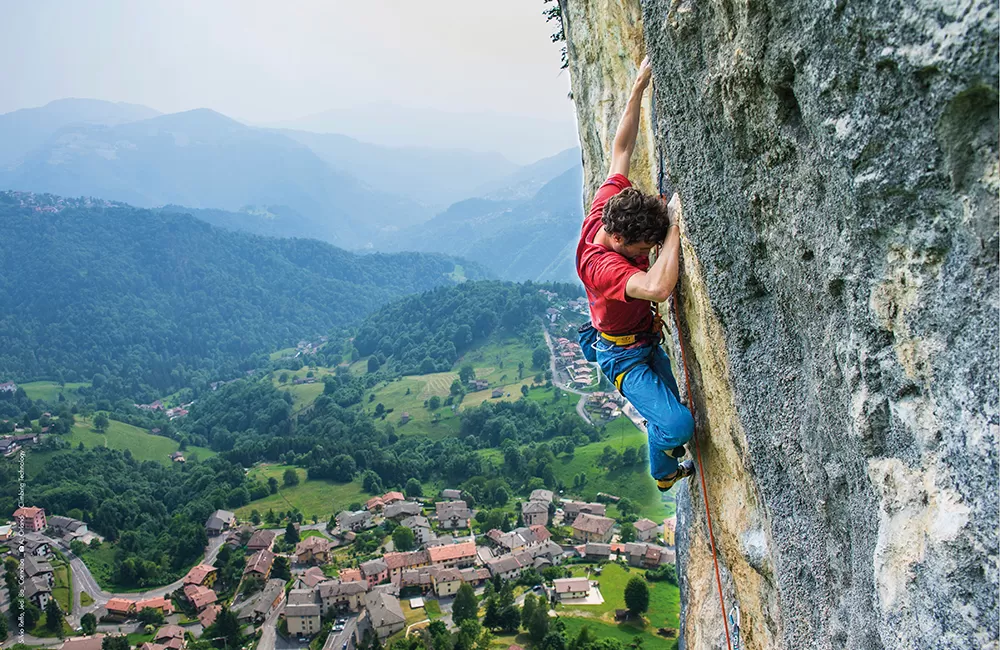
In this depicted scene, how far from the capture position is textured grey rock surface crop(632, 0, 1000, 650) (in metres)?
2.67

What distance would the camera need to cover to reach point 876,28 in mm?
2854

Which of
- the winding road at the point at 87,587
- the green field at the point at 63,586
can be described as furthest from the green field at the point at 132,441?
the green field at the point at 63,586

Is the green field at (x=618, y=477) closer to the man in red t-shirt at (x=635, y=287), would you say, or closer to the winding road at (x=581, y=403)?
the winding road at (x=581, y=403)

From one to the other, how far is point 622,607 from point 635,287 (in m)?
42.8

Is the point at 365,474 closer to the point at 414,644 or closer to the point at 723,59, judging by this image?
the point at 414,644

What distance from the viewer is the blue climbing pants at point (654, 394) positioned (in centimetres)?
541

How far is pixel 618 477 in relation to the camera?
7112 cm

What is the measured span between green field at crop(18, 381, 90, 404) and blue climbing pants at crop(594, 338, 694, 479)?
135 m

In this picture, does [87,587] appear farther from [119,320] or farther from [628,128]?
[119,320]

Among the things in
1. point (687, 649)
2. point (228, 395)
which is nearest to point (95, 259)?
point (228, 395)

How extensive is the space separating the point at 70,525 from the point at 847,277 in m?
76.0

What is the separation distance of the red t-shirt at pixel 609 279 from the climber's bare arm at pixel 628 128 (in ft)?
0.50

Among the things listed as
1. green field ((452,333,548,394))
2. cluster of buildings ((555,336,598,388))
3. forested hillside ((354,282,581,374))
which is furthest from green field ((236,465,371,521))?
forested hillside ((354,282,581,374))

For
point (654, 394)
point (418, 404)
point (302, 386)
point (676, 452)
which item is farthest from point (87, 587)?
point (302, 386)
